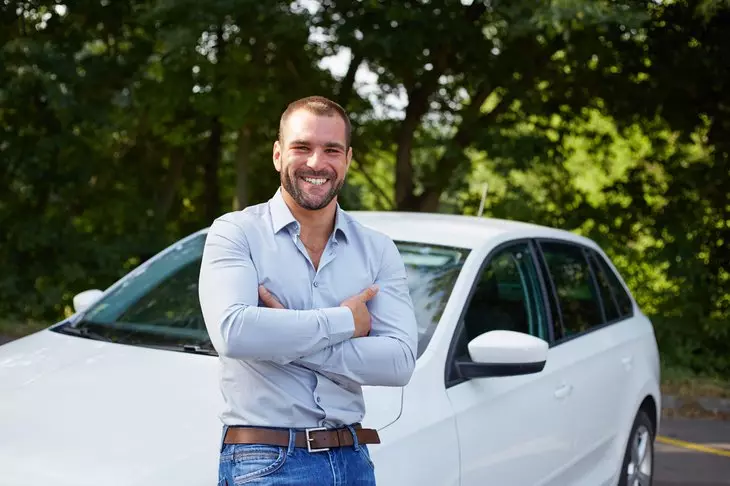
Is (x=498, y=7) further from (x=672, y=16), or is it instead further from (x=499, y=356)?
(x=499, y=356)

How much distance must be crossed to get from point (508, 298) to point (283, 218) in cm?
198

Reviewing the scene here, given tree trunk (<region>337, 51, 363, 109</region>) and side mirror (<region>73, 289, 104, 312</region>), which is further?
tree trunk (<region>337, 51, 363, 109</region>)

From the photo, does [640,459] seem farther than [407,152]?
No

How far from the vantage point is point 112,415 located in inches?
121

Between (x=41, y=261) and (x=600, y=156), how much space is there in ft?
27.2

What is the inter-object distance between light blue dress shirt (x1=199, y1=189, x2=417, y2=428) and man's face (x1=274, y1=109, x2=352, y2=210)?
0.24 ft

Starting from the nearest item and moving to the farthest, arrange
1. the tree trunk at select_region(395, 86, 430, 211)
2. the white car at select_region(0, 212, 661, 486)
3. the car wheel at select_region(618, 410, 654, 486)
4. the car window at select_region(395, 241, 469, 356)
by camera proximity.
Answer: the white car at select_region(0, 212, 661, 486) → the car window at select_region(395, 241, 469, 356) → the car wheel at select_region(618, 410, 654, 486) → the tree trunk at select_region(395, 86, 430, 211)

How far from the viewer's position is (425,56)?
1257 centimetres

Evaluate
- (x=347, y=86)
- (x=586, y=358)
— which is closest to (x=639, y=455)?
(x=586, y=358)

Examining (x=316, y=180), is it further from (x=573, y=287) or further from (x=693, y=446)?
(x=693, y=446)

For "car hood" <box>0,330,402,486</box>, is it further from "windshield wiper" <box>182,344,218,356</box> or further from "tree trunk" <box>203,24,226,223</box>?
"tree trunk" <box>203,24,226,223</box>

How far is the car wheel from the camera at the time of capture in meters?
5.52

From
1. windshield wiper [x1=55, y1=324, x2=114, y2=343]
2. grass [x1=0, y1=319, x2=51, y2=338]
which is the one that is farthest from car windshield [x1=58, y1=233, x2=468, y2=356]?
grass [x1=0, y1=319, x2=51, y2=338]

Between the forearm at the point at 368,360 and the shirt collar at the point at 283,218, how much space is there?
0.31m
